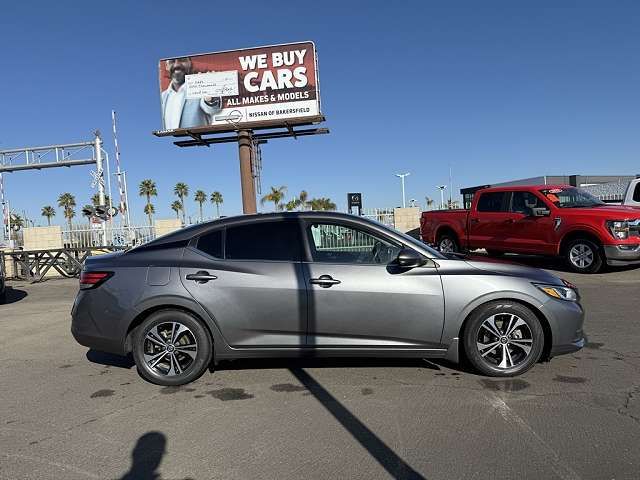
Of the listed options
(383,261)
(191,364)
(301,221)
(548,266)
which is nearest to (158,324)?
(191,364)

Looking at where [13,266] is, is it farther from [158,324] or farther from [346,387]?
[346,387]

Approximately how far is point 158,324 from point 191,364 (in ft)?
1.61

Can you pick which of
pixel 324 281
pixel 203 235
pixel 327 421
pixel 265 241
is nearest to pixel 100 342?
pixel 203 235

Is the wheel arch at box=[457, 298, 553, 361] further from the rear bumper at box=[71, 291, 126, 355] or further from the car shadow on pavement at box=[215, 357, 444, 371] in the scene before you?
the rear bumper at box=[71, 291, 126, 355]

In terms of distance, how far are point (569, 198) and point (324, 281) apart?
901 cm

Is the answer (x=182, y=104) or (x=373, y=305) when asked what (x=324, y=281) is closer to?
(x=373, y=305)

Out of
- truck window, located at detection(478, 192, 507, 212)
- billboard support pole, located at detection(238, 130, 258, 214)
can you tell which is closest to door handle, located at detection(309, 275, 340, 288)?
truck window, located at detection(478, 192, 507, 212)

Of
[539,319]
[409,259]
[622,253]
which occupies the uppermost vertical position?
[409,259]

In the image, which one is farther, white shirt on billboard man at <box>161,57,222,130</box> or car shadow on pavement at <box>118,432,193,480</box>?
white shirt on billboard man at <box>161,57,222,130</box>

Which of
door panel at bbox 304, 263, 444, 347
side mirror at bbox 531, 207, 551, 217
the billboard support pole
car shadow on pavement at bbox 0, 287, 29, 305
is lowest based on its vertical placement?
car shadow on pavement at bbox 0, 287, 29, 305

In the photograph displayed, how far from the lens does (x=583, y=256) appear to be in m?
10.7

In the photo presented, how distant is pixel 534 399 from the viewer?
4.07 meters

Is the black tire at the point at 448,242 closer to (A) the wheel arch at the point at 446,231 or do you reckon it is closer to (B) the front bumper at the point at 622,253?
(A) the wheel arch at the point at 446,231

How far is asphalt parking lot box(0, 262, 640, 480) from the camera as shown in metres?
3.12
